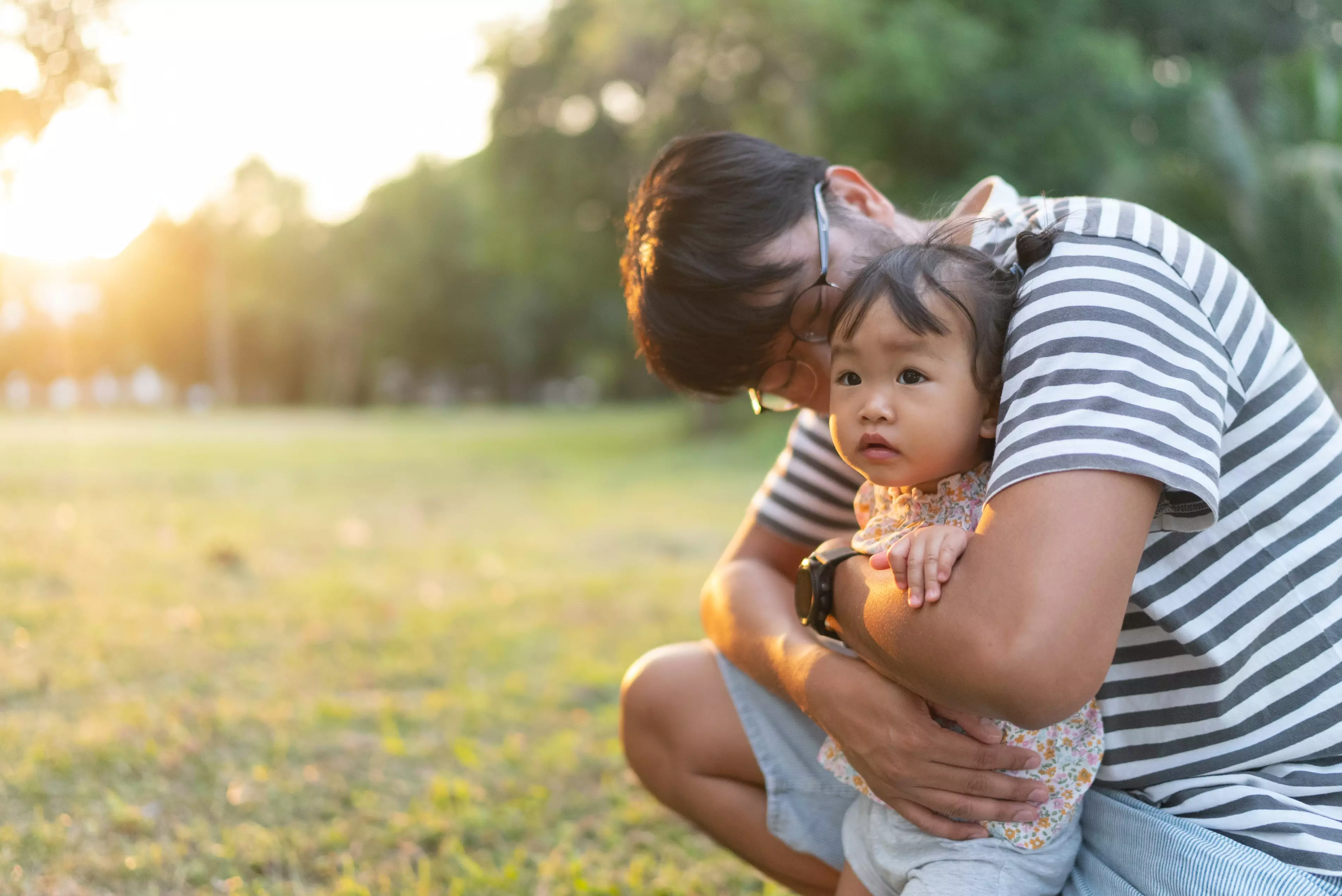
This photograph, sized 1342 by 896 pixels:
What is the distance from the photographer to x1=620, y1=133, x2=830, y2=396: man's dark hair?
5.76 ft

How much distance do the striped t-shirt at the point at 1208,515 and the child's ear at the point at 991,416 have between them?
0.28 feet

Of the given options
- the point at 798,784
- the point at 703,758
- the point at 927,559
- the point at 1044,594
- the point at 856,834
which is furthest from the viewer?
the point at 703,758

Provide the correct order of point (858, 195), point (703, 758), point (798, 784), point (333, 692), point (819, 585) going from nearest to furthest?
1. point (819, 585)
2. point (858, 195)
3. point (798, 784)
4. point (703, 758)
5. point (333, 692)

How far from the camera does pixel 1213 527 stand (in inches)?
53.8

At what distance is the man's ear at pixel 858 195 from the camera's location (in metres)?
1.84

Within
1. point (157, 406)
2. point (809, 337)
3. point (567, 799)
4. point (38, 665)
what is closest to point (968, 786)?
point (809, 337)

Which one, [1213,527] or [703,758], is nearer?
[1213,527]

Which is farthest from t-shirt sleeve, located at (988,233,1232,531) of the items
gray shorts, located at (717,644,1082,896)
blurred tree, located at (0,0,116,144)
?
blurred tree, located at (0,0,116,144)

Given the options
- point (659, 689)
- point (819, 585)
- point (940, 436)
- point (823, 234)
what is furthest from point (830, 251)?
point (659, 689)

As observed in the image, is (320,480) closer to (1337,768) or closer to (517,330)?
(1337,768)

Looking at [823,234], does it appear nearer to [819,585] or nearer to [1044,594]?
[819,585]

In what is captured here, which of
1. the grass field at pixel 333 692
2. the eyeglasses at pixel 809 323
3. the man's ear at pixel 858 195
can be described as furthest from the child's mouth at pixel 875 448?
the grass field at pixel 333 692

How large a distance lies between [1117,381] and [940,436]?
0.25 m

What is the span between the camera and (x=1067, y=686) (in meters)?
1.23
